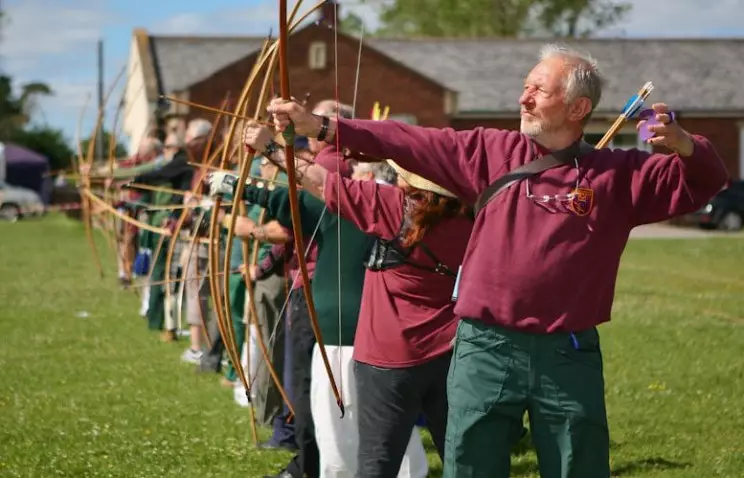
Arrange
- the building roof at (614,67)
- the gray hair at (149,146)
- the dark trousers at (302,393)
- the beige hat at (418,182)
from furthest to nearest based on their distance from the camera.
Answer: the building roof at (614,67) → the gray hair at (149,146) → the dark trousers at (302,393) → the beige hat at (418,182)

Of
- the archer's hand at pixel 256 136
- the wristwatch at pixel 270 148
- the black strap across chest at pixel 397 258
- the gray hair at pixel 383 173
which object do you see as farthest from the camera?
the gray hair at pixel 383 173

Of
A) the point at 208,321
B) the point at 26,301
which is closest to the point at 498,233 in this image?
the point at 208,321

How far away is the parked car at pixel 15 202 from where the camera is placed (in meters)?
43.0

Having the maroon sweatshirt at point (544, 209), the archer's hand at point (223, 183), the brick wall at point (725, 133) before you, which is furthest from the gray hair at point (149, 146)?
the brick wall at point (725, 133)

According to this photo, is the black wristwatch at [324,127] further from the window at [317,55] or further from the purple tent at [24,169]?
the purple tent at [24,169]

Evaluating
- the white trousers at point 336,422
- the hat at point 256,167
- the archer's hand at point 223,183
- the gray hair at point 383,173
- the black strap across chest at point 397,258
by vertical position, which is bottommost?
the white trousers at point 336,422

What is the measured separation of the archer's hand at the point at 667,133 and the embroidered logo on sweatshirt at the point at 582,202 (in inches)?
9.8

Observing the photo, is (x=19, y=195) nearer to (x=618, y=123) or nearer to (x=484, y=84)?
(x=484, y=84)

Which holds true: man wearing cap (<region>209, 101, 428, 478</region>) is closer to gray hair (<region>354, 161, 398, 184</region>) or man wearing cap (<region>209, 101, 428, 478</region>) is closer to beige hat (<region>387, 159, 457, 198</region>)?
gray hair (<region>354, 161, 398, 184</region>)

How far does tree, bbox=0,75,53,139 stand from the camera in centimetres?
6359

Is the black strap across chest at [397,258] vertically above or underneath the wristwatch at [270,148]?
underneath

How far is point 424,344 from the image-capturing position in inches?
181

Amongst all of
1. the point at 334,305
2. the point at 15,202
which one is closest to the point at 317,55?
the point at 15,202

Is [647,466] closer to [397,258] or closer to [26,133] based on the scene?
[397,258]
